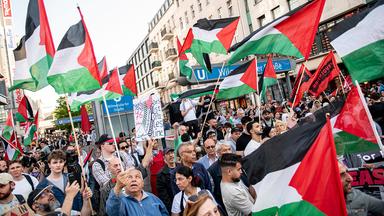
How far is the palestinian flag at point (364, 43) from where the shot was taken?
139 inches

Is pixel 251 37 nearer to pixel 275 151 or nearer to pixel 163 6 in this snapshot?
pixel 275 151

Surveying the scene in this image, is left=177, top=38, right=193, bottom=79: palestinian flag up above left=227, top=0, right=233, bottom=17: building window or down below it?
below

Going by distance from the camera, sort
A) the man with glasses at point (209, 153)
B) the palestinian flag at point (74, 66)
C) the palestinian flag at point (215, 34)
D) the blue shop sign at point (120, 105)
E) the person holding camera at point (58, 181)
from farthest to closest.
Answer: the blue shop sign at point (120, 105)
the palestinian flag at point (215, 34)
the man with glasses at point (209, 153)
the palestinian flag at point (74, 66)
the person holding camera at point (58, 181)

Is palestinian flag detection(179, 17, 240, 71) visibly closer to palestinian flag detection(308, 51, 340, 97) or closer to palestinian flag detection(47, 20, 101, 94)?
palestinian flag detection(308, 51, 340, 97)

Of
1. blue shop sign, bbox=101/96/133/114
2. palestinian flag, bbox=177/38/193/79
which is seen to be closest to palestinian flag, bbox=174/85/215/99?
palestinian flag, bbox=177/38/193/79

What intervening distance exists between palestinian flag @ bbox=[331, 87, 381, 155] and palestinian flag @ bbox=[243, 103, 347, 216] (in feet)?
2.17

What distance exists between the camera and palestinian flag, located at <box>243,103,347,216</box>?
8.61ft

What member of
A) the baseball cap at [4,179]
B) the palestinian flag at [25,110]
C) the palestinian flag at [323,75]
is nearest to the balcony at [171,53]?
the palestinian flag at [25,110]

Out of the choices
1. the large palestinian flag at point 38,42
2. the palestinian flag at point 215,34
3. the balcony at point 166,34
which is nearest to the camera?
the large palestinian flag at point 38,42

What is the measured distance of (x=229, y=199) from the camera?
12.2 ft

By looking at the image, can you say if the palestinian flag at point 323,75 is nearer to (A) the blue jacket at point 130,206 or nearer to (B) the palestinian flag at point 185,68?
(B) the palestinian flag at point 185,68

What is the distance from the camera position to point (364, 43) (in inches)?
143

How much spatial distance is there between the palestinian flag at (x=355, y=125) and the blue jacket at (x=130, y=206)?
83.5 inches

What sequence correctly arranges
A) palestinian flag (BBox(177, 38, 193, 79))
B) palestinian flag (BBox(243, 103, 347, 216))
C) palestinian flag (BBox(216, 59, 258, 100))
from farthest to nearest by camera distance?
palestinian flag (BBox(177, 38, 193, 79))
palestinian flag (BBox(216, 59, 258, 100))
palestinian flag (BBox(243, 103, 347, 216))
